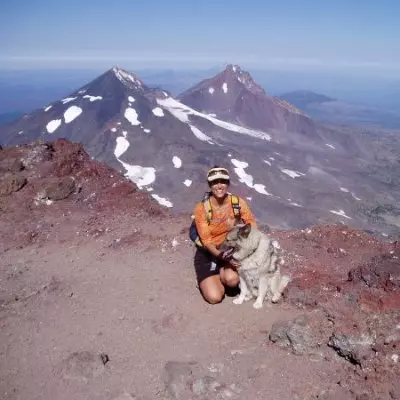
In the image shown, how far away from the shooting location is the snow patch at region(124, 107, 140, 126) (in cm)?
9402

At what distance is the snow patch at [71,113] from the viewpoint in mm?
105250

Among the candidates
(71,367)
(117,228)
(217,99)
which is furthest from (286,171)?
(71,367)

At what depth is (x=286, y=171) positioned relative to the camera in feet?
297

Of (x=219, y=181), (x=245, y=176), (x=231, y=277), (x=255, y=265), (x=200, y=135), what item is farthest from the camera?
(x=200, y=135)

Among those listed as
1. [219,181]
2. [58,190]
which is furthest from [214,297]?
[58,190]

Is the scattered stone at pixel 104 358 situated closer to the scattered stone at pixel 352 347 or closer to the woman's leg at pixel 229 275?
the woman's leg at pixel 229 275

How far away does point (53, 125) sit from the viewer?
339ft

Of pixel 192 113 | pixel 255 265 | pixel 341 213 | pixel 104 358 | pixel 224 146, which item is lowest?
pixel 341 213

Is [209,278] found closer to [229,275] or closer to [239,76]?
[229,275]

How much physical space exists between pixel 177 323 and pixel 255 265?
1.55 metres

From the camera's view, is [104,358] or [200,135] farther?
[200,135]

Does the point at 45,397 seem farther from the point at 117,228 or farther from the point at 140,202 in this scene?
the point at 140,202

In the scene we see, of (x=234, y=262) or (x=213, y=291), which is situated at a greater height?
(x=234, y=262)

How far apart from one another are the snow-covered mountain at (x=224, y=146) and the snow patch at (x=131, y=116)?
219 millimetres
